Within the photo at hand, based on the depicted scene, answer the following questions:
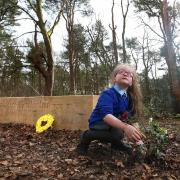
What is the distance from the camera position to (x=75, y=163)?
3766 millimetres

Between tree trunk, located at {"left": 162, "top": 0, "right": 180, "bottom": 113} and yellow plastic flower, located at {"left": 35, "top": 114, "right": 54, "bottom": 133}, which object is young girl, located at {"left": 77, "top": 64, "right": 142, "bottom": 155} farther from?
tree trunk, located at {"left": 162, "top": 0, "right": 180, "bottom": 113}

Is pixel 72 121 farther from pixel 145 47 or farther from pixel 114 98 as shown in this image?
pixel 145 47

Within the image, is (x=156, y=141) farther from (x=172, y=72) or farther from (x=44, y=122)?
(x=172, y=72)

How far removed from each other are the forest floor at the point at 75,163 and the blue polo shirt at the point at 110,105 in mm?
443

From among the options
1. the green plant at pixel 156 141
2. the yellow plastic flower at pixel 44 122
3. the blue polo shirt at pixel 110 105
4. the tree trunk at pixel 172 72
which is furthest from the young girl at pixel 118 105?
the tree trunk at pixel 172 72

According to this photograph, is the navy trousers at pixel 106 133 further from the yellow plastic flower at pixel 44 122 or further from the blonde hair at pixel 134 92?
the yellow plastic flower at pixel 44 122

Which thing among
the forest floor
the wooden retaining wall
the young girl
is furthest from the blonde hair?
the wooden retaining wall

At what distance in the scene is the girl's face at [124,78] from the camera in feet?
12.5

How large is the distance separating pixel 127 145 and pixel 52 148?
4.34 feet

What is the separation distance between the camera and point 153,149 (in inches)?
143

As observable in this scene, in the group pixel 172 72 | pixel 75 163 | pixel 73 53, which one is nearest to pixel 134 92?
pixel 75 163

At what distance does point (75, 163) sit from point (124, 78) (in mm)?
1003

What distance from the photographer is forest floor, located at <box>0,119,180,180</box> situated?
3.38 m

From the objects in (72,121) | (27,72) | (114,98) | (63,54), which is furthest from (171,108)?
(63,54)
